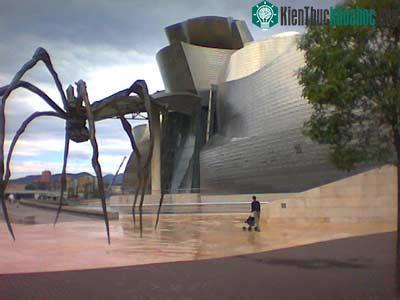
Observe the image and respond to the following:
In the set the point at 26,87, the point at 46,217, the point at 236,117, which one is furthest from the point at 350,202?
the point at 236,117

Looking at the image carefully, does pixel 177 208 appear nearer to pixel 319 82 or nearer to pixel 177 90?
pixel 177 90

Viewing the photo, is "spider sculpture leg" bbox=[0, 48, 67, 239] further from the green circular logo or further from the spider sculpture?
the green circular logo

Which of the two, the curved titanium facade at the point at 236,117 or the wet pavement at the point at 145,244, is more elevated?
the curved titanium facade at the point at 236,117

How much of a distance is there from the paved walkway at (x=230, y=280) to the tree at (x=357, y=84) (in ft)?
6.01

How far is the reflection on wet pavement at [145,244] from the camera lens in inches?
381

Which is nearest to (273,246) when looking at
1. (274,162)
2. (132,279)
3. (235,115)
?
(132,279)

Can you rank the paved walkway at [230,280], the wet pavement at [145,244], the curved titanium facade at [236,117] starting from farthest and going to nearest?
1. the curved titanium facade at [236,117]
2. the wet pavement at [145,244]
3. the paved walkway at [230,280]

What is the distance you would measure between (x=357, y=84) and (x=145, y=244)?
292 inches

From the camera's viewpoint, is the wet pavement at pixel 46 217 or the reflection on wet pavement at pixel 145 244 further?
the wet pavement at pixel 46 217

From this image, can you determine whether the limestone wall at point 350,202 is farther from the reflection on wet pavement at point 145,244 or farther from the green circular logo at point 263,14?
the green circular logo at point 263,14

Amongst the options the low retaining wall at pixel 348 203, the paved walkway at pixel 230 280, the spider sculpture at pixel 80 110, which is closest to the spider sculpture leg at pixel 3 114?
the spider sculpture at pixel 80 110

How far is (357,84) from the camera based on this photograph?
22.5 feet

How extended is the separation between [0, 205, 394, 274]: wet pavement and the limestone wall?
664 millimetres

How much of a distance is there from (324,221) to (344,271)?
35.7 ft
